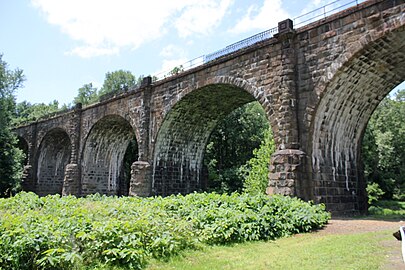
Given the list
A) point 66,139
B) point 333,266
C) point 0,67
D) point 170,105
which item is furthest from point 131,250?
point 66,139

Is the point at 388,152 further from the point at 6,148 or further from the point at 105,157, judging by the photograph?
the point at 6,148

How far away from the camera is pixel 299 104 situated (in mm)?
12359

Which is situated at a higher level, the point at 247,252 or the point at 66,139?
the point at 66,139

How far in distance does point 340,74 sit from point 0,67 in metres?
22.1

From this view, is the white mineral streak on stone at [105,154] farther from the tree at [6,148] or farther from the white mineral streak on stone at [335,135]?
the white mineral streak on stone at [335,135]

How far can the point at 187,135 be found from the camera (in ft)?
65.8

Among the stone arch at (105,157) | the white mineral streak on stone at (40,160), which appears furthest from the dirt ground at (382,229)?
the white mineral streak on stone at (40,160)

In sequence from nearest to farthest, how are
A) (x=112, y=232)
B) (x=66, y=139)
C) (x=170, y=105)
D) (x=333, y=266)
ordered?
1. (x=333, y=266)
2. (x=112, y=232)
3. (x=170, y=105)
4. (x=66, y=139)

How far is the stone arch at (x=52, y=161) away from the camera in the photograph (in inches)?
1208

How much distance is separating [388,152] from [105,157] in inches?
907

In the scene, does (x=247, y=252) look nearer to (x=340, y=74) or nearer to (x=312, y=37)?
(x=340, y=74)

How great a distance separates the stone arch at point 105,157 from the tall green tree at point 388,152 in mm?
18950

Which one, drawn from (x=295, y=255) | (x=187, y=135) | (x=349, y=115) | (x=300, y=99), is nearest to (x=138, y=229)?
(x=295, y=255)

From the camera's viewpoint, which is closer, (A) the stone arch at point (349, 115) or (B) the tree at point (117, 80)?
(A) the stone arch at point (349, 115)
